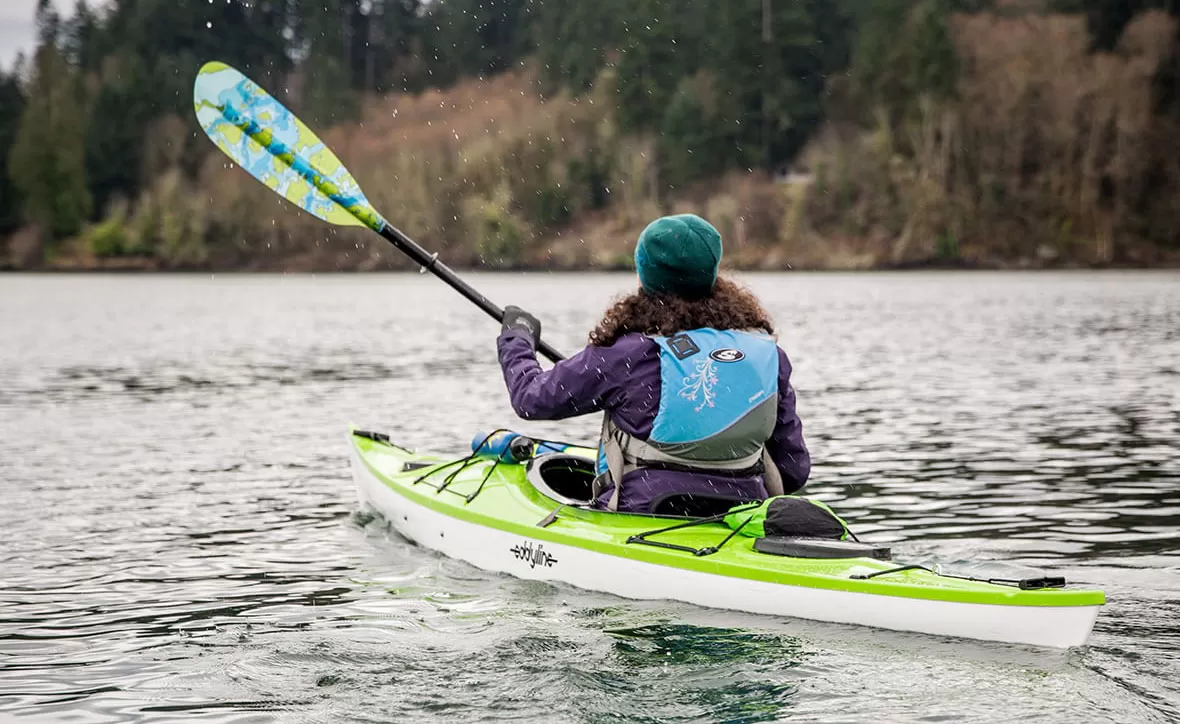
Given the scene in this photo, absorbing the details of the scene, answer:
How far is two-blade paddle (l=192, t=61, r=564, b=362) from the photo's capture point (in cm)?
927

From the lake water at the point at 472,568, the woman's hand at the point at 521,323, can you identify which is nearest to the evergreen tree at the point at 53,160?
the lake water at the point at 472,568

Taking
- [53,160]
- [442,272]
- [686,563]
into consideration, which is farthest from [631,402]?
→ [53,160]

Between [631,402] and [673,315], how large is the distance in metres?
0.41

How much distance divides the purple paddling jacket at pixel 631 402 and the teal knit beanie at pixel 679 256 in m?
0.27

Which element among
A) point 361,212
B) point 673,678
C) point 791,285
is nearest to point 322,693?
point 673,678

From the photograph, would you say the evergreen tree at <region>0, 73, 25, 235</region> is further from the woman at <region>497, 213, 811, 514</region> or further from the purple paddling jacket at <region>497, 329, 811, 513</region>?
the woman at <region>497, 213, 811, 514</region>

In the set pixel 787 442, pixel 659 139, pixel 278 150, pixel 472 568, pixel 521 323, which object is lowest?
pixel 472 568

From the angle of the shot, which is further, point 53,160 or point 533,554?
point 53,160

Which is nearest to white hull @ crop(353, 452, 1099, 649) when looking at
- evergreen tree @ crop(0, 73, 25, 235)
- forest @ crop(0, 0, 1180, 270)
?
forest @ crop(0, 0, 1180, 270)

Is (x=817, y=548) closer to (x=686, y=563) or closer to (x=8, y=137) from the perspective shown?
(x=686, y=563)

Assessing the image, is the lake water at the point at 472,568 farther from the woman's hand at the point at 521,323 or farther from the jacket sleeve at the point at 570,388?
the woman's hand at the point at 521,323

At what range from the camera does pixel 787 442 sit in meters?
6.52

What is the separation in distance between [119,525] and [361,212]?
265 centimetres

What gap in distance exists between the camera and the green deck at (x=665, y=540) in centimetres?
553
